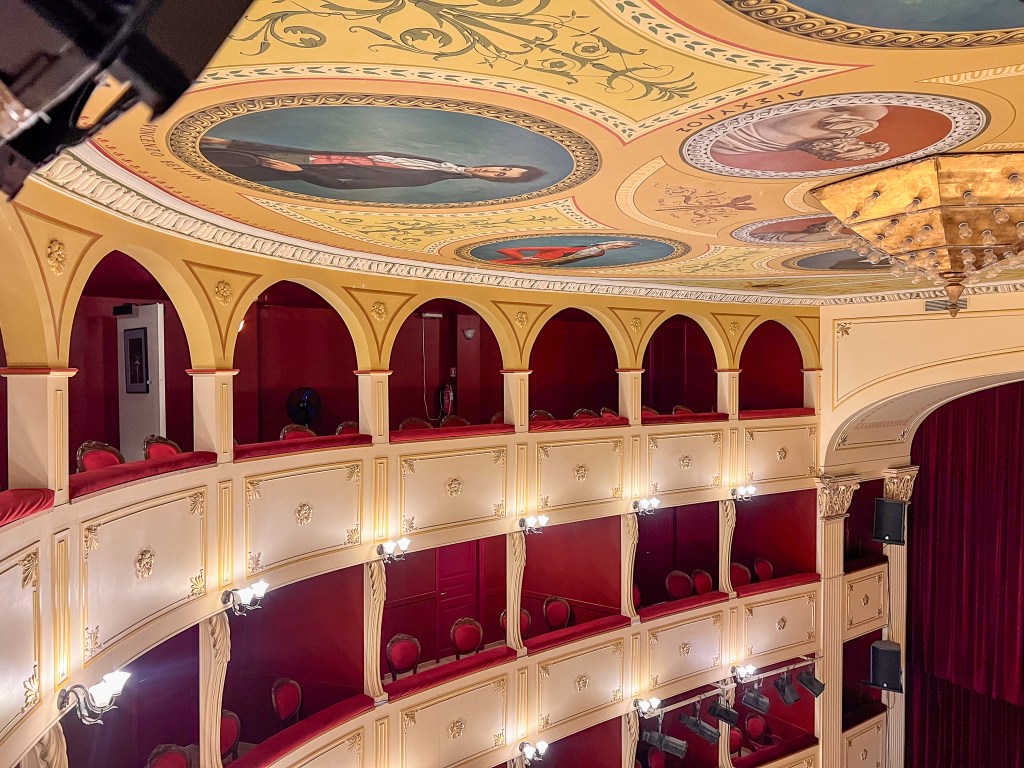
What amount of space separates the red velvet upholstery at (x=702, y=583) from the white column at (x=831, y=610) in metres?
2.20

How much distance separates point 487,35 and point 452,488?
6981 mm

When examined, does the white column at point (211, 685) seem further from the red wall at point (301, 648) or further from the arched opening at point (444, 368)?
the arched opening at point (444, 368)

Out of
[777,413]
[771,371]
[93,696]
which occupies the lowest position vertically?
[93,696]

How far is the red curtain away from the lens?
40.9 feet

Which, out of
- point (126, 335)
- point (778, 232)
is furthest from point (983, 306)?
point (126, 335)

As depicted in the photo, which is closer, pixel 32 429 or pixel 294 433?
pixel 32 429

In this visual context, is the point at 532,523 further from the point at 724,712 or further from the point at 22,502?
the point at 22,502

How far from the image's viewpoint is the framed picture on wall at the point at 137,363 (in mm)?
7902

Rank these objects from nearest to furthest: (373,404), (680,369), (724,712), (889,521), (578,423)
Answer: (373,404) < (578,423) < (724,712) < (889,521) < (680,369)

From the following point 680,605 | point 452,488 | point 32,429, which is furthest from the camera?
point 680,605

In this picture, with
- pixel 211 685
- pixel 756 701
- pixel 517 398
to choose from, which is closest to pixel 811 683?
pixel 756 701

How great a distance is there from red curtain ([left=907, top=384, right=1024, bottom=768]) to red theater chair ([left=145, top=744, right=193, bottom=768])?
42.0 feet

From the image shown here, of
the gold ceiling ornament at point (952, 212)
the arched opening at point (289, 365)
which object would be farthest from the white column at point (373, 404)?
the gold ceiling ornament at point (952, 212)

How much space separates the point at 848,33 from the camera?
2564mm
